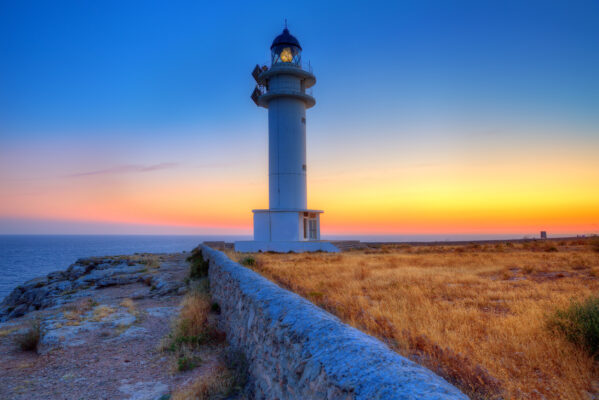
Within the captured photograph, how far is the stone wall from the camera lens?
2.15m

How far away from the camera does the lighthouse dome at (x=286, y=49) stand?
28.8m

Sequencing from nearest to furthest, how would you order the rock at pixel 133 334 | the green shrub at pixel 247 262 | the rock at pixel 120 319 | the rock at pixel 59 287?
the rock at pixel 133 334 < the rock at pixel 120 319 < the green shrub at pixel 247 262 < the rock at pixel 59 287

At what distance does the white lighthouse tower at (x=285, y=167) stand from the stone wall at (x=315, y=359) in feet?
69.5

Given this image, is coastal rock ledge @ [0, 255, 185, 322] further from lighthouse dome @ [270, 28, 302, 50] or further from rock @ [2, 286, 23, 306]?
lighthouse dome @ [270, 28, 302, 50]

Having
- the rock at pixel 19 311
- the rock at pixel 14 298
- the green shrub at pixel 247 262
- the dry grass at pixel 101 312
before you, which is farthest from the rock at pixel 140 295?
the rock at pixel 14 298

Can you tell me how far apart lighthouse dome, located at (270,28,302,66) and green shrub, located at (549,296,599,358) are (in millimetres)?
26489

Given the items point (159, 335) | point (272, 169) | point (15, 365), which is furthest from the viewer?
point (272, 169)

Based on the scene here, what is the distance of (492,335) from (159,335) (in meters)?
6.10

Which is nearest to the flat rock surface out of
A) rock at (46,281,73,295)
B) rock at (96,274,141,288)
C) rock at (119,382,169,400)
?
rock at (119,382,169,400)

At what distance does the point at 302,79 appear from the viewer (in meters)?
28.9

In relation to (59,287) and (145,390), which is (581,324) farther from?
(59,287)

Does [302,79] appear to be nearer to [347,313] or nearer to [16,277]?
[347,313]

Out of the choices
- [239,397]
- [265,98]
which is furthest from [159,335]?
[265,98]

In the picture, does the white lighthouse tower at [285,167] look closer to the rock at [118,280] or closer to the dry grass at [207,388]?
the rock at [118,280]
